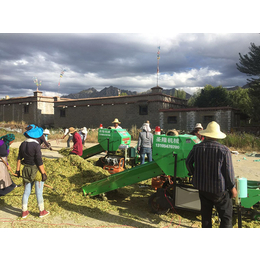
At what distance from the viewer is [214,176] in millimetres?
2959

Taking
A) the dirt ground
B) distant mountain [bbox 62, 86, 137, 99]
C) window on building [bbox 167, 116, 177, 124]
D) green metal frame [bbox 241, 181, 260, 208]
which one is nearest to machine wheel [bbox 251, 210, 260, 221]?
green metal frame [bbox 241, 181, 260, 208]

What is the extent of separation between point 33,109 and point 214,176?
33.0 m

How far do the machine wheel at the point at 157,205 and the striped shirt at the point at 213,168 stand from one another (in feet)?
4.37

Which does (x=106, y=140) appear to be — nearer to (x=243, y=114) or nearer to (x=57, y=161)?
(x=57, y=161)

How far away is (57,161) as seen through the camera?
6.46m

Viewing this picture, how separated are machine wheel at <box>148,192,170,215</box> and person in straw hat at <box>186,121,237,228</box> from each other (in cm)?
117

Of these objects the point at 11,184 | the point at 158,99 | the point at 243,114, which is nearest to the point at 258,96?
the point at 243,114

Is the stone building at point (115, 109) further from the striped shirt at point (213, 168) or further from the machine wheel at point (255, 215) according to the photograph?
the striped shirt at point (213, 168)

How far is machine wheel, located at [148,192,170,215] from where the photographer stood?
4250 mm

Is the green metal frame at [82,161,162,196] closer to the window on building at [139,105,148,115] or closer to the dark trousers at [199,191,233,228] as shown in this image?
the dark trousers at [199,191,233,228]

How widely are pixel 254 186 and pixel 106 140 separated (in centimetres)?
476

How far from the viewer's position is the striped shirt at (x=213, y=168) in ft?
9.59

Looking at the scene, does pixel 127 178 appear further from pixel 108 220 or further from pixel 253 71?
pixel 253 71

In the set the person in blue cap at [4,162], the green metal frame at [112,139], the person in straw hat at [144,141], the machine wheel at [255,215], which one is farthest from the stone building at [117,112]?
the person in blue cap at [4,162]
